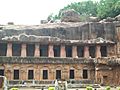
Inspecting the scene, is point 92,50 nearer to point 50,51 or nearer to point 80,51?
point 80,51

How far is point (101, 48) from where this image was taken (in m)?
45.2

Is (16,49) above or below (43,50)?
above

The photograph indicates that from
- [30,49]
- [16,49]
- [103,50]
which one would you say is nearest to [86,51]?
[103,50]

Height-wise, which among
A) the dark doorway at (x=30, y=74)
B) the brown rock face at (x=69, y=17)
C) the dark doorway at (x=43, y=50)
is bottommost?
the dark doorway at (x=30, y=74)

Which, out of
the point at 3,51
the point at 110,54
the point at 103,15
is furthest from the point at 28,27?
the point at 103,15

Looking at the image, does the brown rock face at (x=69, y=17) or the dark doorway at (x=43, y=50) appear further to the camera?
the brown rock face at (x=69, y=17)

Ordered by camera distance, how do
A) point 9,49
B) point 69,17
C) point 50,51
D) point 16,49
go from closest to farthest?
point 9,49
point 50,51
point 16,49
point 69,17

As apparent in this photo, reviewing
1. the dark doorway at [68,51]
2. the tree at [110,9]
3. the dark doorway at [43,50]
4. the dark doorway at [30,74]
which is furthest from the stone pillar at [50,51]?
the tree at [110,9]

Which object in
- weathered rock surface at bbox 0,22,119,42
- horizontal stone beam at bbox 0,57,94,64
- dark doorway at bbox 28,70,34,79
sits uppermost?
weathered rock surface at bbox 0,22,119,42

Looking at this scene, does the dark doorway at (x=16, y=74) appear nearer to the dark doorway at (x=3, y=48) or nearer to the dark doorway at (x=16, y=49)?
the dark doorway at (x=16, y=49)

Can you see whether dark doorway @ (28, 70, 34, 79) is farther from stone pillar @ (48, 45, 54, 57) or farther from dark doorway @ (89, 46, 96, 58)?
dark doorway @ (89, 46, 96, 58)

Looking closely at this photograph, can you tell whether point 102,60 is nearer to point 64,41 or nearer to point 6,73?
point 64,41

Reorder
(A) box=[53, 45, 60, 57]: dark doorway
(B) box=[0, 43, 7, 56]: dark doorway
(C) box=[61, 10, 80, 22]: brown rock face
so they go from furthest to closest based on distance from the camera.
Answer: (C) box=[61, 10, 80, 22]: brown rock face < (A) box=[53, 45, 60, 57]: dark doorway < (B) box=[0, 43, 7, 56]: dark doorway

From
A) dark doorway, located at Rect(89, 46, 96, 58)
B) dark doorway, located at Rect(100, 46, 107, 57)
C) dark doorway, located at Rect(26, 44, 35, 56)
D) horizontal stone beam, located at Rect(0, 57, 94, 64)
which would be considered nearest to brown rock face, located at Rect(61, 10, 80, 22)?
dark doorway, located at Rect(89, 46, 96, 58)
